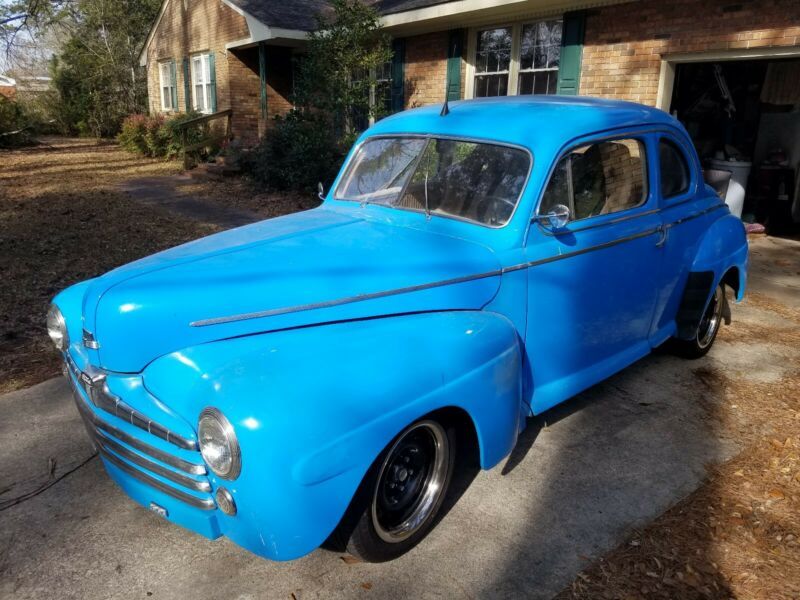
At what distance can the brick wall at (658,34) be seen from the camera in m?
7.27

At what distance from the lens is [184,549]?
2.68 meters

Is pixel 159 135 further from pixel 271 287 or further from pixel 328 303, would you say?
pixel 328 303

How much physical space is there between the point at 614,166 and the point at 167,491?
9.47ft

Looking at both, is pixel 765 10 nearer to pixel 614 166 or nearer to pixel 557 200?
pixel 614 166

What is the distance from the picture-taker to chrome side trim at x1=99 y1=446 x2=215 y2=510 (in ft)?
7.21

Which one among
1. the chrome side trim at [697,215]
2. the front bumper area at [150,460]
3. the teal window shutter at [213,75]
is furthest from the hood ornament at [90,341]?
the teal window shutter at [213,75]

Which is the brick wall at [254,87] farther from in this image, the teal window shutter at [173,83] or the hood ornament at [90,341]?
the hood ornament at [90,341]

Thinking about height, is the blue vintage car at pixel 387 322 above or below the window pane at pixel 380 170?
below

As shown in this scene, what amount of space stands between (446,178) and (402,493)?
1682mm

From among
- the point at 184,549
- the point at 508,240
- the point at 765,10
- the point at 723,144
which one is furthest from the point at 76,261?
the point at 723,144

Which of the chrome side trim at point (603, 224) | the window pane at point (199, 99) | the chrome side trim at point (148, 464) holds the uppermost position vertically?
the window pane at point (199, 99)

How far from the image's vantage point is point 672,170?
405cm

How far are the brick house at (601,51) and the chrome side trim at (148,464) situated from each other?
3.96 meters

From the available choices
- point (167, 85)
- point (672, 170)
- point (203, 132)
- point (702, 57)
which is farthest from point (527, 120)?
point (167, 85)
